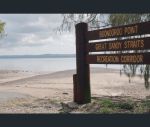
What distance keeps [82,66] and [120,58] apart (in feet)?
6.29

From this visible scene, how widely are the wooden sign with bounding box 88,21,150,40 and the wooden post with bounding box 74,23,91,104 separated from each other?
0.42m

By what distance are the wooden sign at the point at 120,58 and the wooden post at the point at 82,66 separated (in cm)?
29

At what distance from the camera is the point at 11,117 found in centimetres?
695

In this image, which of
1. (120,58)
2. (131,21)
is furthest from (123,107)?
(131,21)

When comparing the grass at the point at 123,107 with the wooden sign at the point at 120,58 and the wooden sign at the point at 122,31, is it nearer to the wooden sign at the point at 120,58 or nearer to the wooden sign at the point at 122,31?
the wooden sign at the point at 120,58

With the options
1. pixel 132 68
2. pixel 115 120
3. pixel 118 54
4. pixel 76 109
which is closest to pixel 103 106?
pixel 76 109

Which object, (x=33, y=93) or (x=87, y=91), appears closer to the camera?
(x=87, y=91)

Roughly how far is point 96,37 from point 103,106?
1622 millimetres

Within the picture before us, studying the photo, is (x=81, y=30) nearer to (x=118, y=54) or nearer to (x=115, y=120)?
(x=118, y=54)

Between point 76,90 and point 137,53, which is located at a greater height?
point 137,53

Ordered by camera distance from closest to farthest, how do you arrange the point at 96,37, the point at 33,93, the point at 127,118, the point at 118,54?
the point at 127,118 < the point at 118,54 < the point at 96,37 < the point at 33,93

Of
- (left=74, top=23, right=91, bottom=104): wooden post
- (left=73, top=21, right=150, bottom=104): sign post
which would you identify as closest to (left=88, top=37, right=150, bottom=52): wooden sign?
(left=73, top=21, right=150, bottom=104): sign post

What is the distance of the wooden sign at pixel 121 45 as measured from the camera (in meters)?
9.45

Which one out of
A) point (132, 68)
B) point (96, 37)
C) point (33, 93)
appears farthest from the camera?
point (33, 93)
